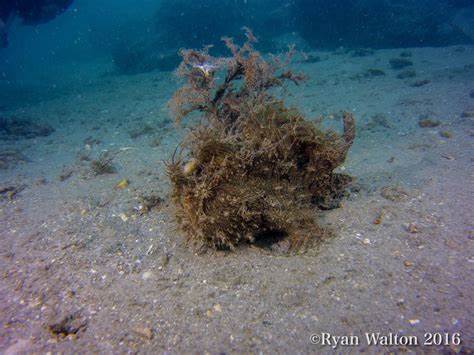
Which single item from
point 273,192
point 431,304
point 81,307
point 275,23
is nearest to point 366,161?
Result: point 273,192

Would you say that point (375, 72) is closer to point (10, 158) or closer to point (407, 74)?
point (407, 74)

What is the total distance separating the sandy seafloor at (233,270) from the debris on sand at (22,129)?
4.08 m

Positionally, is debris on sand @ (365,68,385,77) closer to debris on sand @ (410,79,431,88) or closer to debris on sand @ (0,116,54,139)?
debris on sand @ (410,79,431,88)

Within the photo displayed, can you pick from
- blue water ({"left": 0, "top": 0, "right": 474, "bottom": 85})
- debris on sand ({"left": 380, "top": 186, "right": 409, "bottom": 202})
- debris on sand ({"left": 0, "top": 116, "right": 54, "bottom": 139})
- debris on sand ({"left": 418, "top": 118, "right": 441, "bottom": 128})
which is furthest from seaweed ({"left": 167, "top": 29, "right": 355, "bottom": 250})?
blue water ({"left": 0, "top": 0, "right": 474, "bottom": 85})

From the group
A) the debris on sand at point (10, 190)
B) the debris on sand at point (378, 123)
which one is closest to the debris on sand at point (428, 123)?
the debris on sand at point (378, 123)

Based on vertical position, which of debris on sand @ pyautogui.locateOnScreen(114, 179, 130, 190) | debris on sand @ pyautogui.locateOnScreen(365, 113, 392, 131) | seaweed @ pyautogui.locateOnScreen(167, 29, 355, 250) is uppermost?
seaweed @ pyautogui.locateOnScreen(167, 29, 355, 250)

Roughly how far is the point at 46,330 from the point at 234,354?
2004 millimetres

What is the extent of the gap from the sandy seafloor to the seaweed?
35cm

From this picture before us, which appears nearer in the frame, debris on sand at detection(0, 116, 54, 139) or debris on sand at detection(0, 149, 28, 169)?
debris on sand at detection(0, 149, 28, 169)

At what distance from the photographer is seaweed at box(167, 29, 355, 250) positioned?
340cm

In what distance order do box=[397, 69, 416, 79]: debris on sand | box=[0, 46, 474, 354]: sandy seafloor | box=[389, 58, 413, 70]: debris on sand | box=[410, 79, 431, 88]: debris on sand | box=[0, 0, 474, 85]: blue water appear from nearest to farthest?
box=[0, 46, 474, 354]: sandy seafloor < box=[410, 79, 431, 88]: debris on sand < box=[397, 69, 416, 79]: debris on sand < box=[389, 58, 413, 70]: debris on sand < box=[0, 0, 474, 85]: blue water

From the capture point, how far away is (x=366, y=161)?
6473mm

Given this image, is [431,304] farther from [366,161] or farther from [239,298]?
[366,161]

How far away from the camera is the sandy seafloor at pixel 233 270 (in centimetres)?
270
